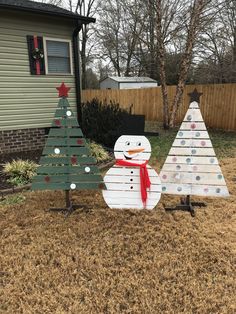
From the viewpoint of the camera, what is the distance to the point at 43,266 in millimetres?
2541

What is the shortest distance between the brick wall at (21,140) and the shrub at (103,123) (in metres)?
1.33

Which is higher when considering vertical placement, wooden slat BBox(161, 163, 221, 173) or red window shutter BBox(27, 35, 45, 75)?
red window shutter BBox(27, 35, 45, 75)

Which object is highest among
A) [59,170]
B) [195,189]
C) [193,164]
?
[193,164]

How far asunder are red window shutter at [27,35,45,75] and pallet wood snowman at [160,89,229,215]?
500 centimetres

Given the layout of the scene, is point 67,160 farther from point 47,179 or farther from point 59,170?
point 47,179

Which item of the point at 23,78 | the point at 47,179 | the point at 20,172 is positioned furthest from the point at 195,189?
the point at 23,78

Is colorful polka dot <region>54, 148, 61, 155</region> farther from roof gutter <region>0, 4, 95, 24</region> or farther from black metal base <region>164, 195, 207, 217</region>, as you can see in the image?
roof gutter <region>0, 4, 95, 24</region>

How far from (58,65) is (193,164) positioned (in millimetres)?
5409

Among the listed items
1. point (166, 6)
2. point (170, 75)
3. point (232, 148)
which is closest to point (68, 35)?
point (166, 6)

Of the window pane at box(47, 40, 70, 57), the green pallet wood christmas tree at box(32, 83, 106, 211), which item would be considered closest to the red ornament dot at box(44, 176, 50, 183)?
the green pallet wood christmas tree at box(32, 83, 106, 211)

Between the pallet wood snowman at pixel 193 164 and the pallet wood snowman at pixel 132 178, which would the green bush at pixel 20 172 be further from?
the pallet wood snowman at pixel 193 164

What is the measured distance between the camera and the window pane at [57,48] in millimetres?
7105

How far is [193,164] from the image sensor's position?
3.37 metres

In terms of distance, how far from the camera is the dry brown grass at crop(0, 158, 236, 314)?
6.94 ft
